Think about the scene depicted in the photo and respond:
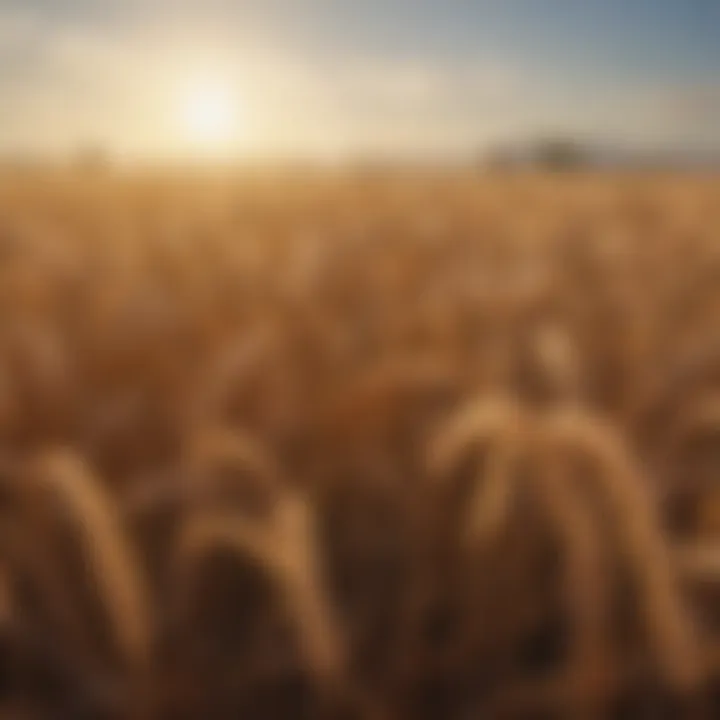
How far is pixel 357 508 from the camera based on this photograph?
67cm

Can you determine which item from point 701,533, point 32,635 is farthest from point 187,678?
point 701,533

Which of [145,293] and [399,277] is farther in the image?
[399,277]

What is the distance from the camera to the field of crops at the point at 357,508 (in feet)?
1.60

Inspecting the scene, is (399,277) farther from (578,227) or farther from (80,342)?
(578,227)

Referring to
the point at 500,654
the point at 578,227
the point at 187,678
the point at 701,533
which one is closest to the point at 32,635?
the point at 187,678

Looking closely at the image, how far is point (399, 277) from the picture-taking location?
1.27m

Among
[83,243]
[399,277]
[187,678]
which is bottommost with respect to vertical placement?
[187,678]

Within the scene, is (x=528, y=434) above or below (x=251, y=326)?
Answer: below

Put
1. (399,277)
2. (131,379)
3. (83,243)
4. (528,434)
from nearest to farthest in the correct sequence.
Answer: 1. (528,434)
2. (131,379)
3. (399,277)
4. (83,243)

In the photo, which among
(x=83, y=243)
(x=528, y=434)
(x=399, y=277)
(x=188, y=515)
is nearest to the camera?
(x=528, y=434)

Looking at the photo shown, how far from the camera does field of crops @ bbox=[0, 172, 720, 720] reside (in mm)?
489

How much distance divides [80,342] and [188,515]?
34cm

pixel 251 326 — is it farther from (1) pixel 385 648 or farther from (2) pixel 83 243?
(2) pixel 83 243

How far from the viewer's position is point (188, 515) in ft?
2.01
